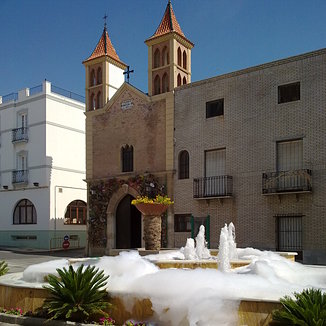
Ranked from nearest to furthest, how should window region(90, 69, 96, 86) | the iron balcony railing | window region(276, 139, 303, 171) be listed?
1. window region(276, 139, 303, 171)
2. the iron balcony railing
3. window region(90, 69, 96, 86)

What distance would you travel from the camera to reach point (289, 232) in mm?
20875

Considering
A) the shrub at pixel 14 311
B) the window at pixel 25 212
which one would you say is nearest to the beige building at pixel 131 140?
the window at pixel 25 212

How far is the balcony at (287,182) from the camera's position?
20.1 m

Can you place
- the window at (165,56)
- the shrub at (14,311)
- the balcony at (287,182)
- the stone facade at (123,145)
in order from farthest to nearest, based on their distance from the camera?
the window at (165,56)
the stone facade at (123,145)
the balcony at (287,182)
the shrub at (14,311)

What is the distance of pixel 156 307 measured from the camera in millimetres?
7734

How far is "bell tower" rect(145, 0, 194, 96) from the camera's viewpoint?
25609 millimetres

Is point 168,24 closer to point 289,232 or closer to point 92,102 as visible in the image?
point 92,102

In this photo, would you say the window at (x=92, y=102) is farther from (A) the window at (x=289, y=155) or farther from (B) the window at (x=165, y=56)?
(A) the window at (x=289, y=155)

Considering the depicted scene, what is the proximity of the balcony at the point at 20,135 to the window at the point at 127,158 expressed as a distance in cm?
1072

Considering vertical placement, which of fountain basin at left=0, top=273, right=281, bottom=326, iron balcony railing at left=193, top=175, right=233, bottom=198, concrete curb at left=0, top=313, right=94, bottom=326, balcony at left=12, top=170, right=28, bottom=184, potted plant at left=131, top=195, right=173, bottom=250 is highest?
balcony at left=12, top=170, right=28, bottom=184

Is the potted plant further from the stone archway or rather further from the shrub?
the stone archway

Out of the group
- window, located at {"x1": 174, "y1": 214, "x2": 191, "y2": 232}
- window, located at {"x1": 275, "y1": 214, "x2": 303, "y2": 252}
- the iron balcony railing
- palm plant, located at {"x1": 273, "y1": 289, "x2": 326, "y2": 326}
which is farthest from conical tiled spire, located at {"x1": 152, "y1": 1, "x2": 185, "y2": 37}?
palm plant, located at {"x1": 273, "y1": 289, "x2": 326, "y2": 326}

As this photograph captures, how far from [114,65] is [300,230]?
15782 millimetres

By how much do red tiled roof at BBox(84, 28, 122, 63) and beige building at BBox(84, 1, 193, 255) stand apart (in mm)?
275
